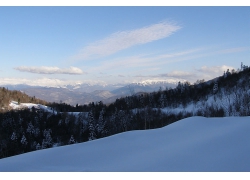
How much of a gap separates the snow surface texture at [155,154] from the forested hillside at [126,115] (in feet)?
141

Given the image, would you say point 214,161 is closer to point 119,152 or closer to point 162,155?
point 162,155

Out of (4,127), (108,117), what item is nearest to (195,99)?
(108,117)

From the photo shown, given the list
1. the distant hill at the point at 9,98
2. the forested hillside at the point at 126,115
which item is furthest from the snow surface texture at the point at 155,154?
the distant hill at the point at 9,98

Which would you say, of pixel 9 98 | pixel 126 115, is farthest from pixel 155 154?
pixel 9 98

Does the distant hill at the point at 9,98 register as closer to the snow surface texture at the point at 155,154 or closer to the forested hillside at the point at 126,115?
the forested hillside at the point at 126,115

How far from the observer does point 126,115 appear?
6312 cm

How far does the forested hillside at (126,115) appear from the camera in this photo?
5244cm

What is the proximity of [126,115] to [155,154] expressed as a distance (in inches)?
2289

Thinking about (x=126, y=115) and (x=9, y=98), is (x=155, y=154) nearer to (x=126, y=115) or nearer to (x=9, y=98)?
(x=126, y=115)

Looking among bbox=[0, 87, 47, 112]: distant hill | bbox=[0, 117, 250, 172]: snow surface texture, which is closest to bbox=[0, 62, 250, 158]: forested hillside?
bbox=[0, 87, 47, 112]: distant hill

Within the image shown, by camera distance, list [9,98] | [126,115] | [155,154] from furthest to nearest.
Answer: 1. [9,98]
2. [126,115]
3. [155,154]

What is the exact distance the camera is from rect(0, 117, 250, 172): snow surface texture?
4.41 m

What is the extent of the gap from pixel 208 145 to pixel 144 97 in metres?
77.6

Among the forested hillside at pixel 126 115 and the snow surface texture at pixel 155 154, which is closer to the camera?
the snow surface texture at pixel 155 154
